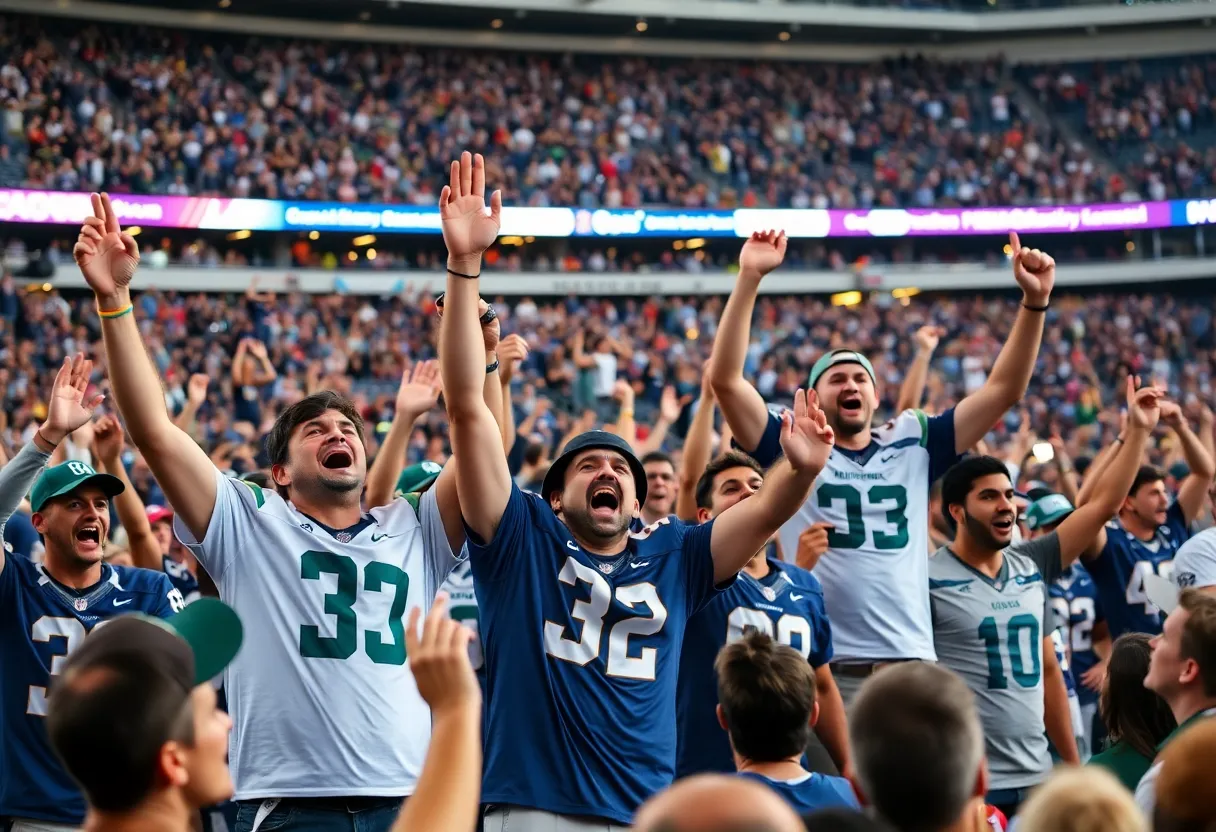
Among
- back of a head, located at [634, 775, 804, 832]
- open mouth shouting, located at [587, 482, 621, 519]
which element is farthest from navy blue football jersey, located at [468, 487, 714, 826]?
back of a head, located at [634, 775, 804, 832]

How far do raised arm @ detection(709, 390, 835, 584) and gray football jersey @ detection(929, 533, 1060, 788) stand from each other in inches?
70.0

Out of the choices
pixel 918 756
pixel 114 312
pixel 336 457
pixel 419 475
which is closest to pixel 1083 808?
pixel 918 756

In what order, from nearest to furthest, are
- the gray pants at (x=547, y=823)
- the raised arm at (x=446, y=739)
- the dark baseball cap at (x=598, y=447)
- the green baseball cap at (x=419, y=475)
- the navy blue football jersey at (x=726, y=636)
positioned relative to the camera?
the raised arm at (x=446, y=739)
the gray pants at (x=547, y=823)
the dark baseball cap at (x=598, y=447)
the navy blue football jersey at (x=726, y=636)
the green baseball cap at (x=419, y=475)

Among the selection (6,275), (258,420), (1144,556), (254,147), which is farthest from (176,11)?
(1144,556)

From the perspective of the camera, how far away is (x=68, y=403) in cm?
502

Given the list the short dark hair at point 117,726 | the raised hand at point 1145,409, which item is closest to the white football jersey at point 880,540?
the raised hand at point 1145,409

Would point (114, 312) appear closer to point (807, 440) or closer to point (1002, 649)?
point (807, 440)

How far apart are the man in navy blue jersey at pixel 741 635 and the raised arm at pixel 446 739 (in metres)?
2.92

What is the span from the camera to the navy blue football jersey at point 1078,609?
7.75 meters

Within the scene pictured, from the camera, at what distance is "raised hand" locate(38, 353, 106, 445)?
4.94m

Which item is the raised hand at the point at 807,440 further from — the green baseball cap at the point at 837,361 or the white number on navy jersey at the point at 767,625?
the green baseball cap at the point at 837,361

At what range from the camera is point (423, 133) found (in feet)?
97.5

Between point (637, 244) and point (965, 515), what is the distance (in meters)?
26.7

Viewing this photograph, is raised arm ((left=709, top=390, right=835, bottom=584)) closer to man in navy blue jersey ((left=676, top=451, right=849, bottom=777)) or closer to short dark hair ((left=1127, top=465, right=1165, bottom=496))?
man in navy blue jersey ((left=676, top=451, right=849, bottom=777))
